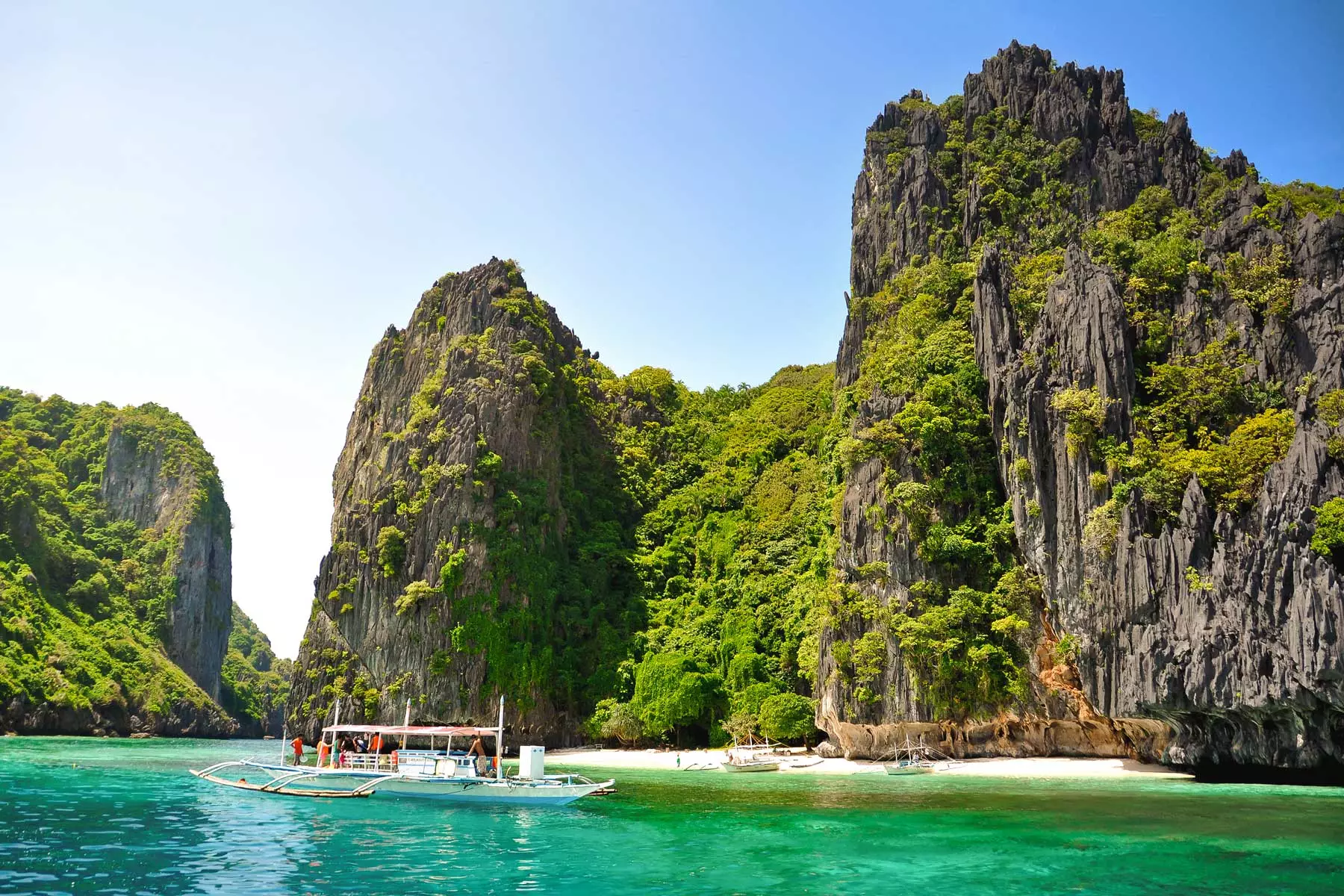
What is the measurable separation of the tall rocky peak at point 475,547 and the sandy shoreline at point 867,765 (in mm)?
10206

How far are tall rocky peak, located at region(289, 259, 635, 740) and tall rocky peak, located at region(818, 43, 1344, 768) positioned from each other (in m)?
27.5

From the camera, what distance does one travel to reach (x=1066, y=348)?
2021 inches

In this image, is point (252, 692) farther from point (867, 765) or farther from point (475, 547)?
point (867, 765)

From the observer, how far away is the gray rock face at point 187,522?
129000 millimetres

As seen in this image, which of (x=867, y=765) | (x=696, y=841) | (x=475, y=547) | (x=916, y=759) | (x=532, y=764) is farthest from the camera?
(x=475, y=547)

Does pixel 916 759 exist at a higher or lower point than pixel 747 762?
higher

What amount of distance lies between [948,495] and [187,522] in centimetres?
11718

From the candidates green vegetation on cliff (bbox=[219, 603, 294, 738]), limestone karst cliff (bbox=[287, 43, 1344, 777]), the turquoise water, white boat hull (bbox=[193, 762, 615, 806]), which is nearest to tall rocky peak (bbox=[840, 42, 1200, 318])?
limestone karst cliff (bbox=[287, 43, 1344, 777])

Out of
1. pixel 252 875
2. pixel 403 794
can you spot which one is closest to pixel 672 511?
pixel 403 794

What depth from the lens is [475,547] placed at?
252ft

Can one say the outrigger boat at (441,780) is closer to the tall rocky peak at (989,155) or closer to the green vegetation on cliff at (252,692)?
the tall rocky peak at (989,155)

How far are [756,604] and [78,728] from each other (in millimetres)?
75769

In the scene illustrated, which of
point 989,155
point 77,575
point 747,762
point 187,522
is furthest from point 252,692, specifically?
point 989,155

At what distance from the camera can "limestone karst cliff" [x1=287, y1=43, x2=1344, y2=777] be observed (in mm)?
41219
